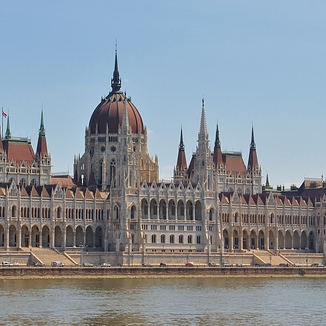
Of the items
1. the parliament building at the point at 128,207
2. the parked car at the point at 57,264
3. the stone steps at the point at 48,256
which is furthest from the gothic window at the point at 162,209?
the parked car at the point at 57,264

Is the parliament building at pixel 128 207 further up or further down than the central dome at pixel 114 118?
further down

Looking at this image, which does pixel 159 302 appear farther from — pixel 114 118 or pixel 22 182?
pixel 114 118

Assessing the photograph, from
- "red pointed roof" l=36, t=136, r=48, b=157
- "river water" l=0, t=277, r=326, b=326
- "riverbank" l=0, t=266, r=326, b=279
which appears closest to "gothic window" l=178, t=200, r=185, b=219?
"riverbank" l=0, t=266, r=326, b=279

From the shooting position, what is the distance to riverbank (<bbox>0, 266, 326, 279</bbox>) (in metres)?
145

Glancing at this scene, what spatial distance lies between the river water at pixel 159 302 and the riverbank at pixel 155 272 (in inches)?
102

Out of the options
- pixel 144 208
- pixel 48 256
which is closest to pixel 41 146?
pixel 144 208

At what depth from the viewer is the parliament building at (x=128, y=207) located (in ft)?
559

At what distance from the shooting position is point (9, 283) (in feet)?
447

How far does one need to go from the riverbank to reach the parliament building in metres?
12.6

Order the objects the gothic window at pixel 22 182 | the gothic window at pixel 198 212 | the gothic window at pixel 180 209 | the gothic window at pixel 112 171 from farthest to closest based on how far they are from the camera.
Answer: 1. the gothic window at pixel 112 171
2. the gothic window at pixel 22 182
3. the gothic window at pixel 198 212
4. the gothic window at pixel 180 209

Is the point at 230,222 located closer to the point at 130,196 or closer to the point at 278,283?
the point at 130,196

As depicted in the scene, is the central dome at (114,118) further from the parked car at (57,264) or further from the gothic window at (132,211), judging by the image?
the parked car at (57,264)

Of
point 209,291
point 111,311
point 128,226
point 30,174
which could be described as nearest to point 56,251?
point 128,226

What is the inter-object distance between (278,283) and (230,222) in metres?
39.1
